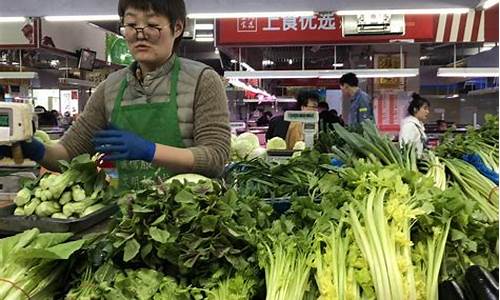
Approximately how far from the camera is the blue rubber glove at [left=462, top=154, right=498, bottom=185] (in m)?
2.04

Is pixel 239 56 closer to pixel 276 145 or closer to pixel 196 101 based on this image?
pixel 276 145

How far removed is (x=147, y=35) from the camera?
2148 mm

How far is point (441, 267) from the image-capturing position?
130 cm

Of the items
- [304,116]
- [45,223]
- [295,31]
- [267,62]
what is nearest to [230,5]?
[304,116]

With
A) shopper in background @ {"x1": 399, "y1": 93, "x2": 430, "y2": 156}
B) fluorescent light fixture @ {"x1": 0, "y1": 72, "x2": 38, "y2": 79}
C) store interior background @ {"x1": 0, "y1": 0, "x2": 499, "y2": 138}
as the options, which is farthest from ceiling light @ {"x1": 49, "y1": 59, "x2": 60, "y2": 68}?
shopper in background @ {"x1": 399, "y1": 93, "x2": 430, "y2": 156}

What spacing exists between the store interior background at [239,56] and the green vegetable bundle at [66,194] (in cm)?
189

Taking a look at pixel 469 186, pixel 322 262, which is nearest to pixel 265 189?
pixel 322 262

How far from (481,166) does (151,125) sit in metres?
1.35

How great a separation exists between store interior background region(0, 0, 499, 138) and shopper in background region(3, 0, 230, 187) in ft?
4.59

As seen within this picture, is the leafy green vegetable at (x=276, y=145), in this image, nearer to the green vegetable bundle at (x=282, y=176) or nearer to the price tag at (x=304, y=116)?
the price tag at (x=304, y=116)

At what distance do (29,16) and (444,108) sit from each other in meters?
15.8

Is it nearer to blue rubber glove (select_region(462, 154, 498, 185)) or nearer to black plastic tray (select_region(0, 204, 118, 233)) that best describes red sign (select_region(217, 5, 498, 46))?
A: blue rubber glove (select_region(462, 154, 498, 185))

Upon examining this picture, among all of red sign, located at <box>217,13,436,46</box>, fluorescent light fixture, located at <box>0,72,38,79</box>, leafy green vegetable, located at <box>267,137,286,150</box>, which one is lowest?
leafy green vegetable, located at <box>267,137,286,150</box>

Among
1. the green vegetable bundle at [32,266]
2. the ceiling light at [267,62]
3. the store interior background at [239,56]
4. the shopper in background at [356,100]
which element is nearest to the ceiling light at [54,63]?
the store interior background at [239,56]
